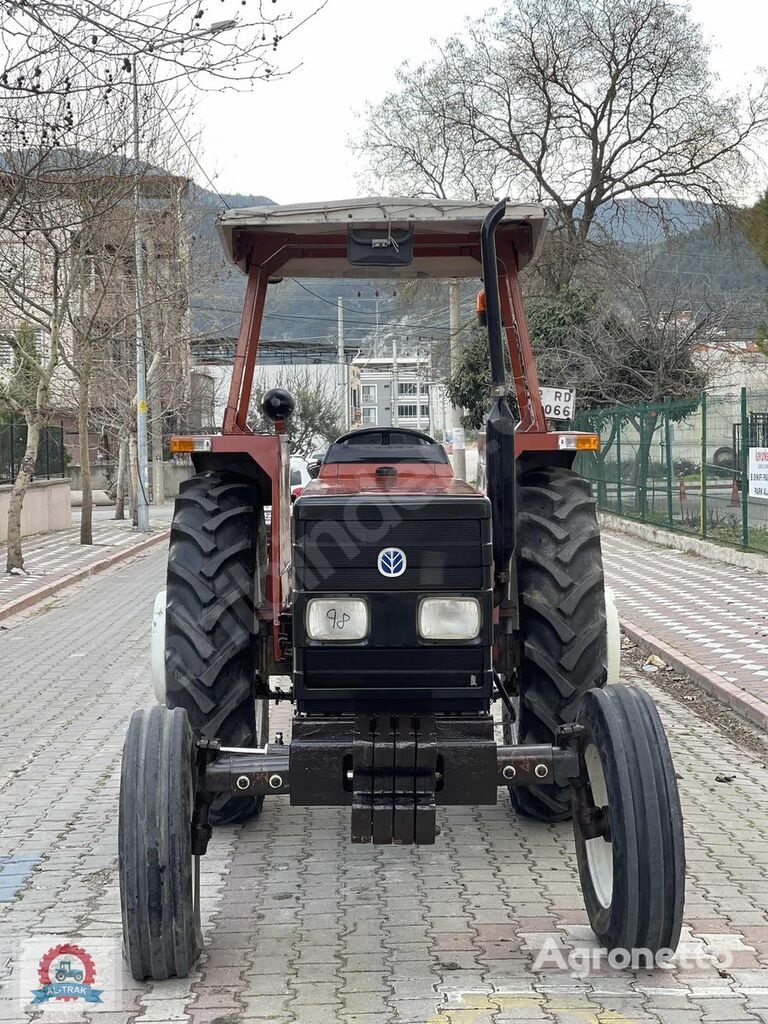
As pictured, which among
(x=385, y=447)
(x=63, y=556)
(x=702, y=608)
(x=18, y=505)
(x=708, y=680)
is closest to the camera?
(x=385, y=447)

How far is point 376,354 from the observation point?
82500 mm

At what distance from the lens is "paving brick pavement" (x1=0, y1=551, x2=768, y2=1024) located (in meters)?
4.36

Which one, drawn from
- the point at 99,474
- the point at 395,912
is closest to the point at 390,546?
the point at 395,912

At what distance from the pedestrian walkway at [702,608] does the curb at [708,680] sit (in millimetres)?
63

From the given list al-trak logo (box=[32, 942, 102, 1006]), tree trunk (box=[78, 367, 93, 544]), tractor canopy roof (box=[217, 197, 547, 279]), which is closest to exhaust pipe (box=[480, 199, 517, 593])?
tractor canopy roof (box=[217, 197, 547, 279])

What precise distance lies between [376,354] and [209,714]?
77.5 metres

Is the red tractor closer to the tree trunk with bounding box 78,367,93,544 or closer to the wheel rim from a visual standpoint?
Answer: the wheel rim

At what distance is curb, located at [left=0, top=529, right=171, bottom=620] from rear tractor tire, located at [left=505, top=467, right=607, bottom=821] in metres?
10.4

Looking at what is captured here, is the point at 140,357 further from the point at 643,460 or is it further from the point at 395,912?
the point at 395,912

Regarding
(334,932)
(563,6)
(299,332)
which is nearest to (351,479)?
(334,932)

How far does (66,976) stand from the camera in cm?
467

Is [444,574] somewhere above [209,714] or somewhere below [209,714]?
above

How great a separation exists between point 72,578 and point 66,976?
645 inches

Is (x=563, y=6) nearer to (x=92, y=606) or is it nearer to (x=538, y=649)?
(x=92, y=606)
